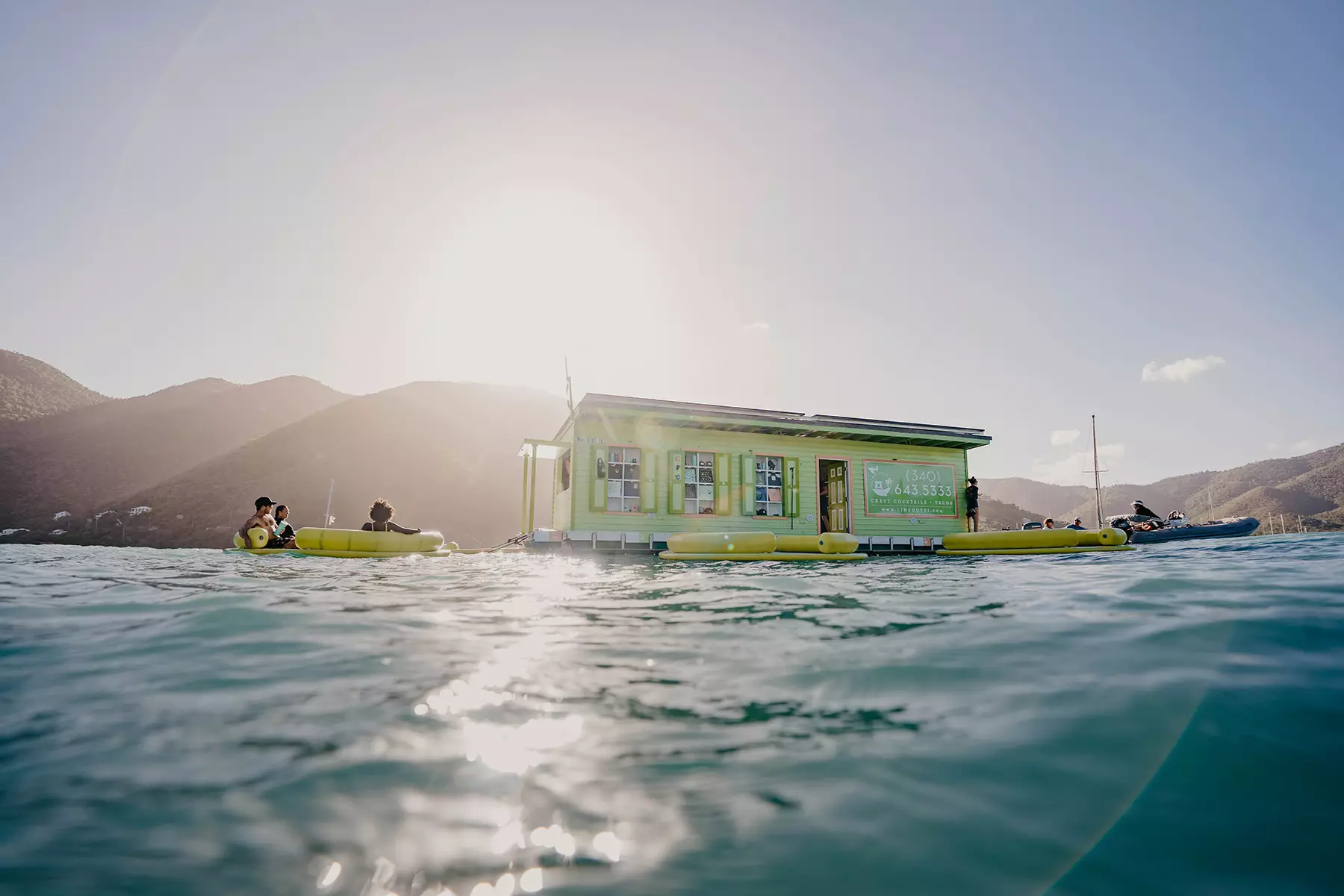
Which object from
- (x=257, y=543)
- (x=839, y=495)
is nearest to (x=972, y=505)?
(x=839, y=495)

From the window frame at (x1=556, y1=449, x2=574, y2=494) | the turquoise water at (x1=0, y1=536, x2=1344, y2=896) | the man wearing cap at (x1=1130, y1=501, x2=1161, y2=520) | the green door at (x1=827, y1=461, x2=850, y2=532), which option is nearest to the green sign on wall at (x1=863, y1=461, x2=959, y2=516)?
the green door at (x1=827, y1=461, x2=850, y2=532)

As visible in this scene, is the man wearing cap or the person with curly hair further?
the man wearing cap

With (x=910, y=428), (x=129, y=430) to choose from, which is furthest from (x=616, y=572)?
(x=129, y=430)

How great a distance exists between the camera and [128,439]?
67.1 metres

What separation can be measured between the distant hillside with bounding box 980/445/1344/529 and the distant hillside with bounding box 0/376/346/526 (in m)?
99.7

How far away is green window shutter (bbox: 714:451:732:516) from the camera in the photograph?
55.3 feet

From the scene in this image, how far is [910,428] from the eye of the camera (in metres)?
18.1

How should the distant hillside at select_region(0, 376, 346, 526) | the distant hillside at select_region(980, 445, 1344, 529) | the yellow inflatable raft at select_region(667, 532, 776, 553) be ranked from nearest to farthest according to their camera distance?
the yellow inflatable raft at select_region(667, 532, 776, 553), the distant hillside at select_region(0, 376, 346, 526), the distant hillside at select_region(980, 445, 1344, 529)

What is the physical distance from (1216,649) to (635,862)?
2979 mm

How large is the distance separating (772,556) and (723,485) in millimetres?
4686

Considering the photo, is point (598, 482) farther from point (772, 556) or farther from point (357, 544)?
point (357, 544)

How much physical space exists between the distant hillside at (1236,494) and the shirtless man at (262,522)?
7380cm

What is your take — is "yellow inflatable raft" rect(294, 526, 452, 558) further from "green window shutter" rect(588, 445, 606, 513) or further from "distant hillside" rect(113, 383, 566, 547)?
"distant hillside" rect(113, 383, 566, 547)

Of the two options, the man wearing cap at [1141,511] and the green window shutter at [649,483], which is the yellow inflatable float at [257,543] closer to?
the green window shutter at [649,483]
